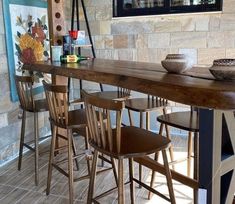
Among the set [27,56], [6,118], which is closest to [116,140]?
[6,118]

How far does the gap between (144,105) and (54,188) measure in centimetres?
114

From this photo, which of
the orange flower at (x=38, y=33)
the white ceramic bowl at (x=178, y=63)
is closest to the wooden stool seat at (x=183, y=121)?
the white ceramic bowl at (x=178, y=63)

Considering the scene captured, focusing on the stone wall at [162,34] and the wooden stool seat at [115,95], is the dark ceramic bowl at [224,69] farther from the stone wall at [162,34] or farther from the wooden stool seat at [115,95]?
the stone wall at [162,34]

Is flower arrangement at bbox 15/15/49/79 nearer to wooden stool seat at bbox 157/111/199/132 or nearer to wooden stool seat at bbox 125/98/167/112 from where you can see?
wooden stool seat at bbox 125/98/167/112

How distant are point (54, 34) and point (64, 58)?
522 millimetres

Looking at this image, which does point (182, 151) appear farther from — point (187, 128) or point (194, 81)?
point (194, 81)

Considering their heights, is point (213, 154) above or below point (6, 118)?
above

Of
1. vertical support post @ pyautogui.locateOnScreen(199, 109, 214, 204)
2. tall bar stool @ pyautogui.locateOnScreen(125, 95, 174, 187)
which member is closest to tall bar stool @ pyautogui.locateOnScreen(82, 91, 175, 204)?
vertical support post @ pyautogui.locateOnScreen(199, 109, 214, 204)

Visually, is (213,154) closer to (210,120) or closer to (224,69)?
(210,120)

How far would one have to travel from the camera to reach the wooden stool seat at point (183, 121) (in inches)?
84.9

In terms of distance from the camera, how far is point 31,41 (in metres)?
3.61

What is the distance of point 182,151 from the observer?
3.64m

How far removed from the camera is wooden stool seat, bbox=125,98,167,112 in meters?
2.69

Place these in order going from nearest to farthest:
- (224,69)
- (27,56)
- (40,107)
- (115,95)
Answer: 1. (224,69)
2. (40,107)
3. (115,95)
4. (27,56)
